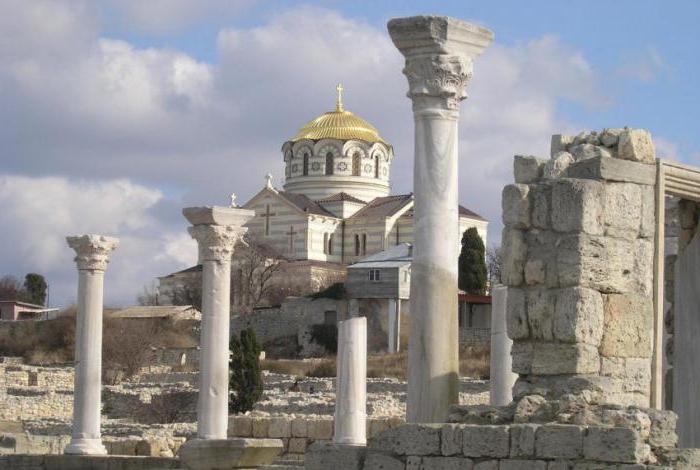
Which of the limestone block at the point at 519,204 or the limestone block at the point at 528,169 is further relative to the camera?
the limestone block at the point at 528,169

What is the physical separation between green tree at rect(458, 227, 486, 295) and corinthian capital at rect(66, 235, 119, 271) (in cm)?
4379

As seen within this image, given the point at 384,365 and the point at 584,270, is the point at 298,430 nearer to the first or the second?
the point at 584,270

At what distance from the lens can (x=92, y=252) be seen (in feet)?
89.9

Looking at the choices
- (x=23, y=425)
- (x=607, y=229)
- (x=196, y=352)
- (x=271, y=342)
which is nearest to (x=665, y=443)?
(x=607, y=229)

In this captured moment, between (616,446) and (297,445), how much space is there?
1286cm

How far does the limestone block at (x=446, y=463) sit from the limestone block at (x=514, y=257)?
Result: 2115 millimetres

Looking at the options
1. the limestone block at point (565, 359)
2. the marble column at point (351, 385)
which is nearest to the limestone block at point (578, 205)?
the limestone block at point (565, 359)

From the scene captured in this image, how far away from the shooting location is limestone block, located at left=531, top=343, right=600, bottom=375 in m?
15.6

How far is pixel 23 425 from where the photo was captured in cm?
4206

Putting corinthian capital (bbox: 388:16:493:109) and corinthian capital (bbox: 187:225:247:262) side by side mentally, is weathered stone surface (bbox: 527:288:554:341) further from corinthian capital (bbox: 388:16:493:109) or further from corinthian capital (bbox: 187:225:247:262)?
corinthian capital (bbox: 187:225:247:262)

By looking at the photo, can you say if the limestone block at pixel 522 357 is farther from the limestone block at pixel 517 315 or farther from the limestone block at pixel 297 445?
the limestone block at pixel 297 445

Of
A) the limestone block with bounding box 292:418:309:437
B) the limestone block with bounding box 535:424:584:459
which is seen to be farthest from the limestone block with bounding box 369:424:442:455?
the limestone block with bounding box 292:418:309:437

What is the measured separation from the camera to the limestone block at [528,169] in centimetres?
1647

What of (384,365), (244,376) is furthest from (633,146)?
(384,365)
